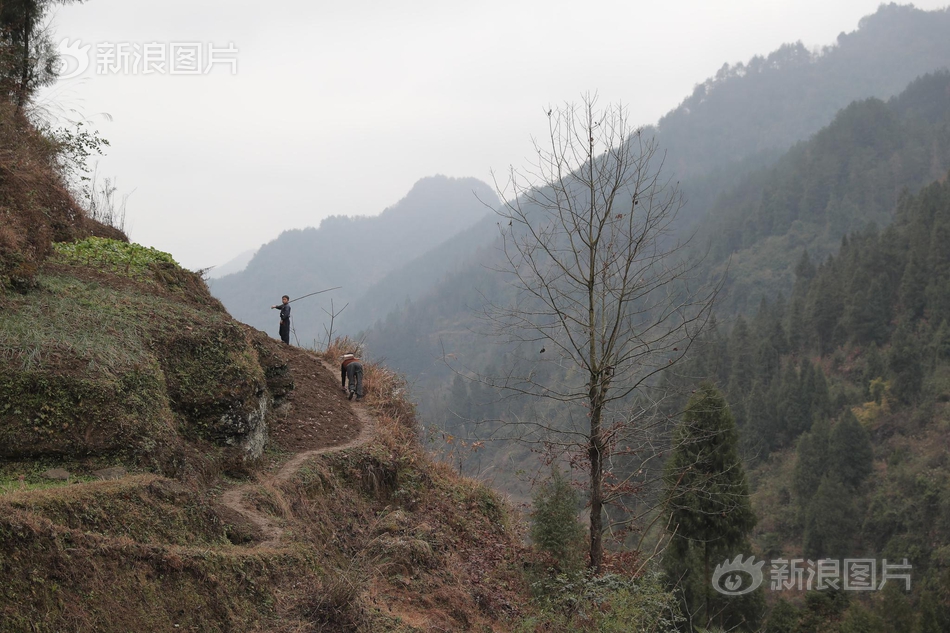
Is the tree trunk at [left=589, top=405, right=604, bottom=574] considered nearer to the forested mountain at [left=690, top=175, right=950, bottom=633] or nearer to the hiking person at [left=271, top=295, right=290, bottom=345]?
the hiking person at [left=271, top=295, right=290, bottom=345]

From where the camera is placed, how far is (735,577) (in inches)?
861

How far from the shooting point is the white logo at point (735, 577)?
20.6m

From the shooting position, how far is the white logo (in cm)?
2059

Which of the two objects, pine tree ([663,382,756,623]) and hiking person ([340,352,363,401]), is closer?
hiking person ([340,352,363,401])

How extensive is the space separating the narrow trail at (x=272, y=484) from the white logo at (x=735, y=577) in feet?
47.4

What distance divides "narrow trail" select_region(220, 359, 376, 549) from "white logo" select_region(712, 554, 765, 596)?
1446 centimetres

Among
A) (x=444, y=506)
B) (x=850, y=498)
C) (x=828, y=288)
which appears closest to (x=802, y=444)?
(x=850, y=498)

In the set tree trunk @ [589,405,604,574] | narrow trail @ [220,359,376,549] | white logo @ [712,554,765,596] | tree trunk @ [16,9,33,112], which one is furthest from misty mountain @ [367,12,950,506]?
tree trunk @ [589,405,604,574]

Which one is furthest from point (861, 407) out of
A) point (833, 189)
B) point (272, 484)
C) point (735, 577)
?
point (833, 189)

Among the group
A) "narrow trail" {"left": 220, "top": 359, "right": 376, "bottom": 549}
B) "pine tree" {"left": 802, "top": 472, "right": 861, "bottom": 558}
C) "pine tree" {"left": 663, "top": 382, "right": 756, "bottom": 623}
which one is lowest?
"pine tree" {"left": 802, "top": 472, "right": 861, "bottom": 558}

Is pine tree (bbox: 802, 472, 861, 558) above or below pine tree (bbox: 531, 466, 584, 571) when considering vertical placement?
below

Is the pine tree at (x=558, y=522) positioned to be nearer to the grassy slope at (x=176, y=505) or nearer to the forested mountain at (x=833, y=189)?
the grassy slope at (x=176, y=505)

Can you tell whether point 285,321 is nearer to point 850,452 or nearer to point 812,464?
point 812,464

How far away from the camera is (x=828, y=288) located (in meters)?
66.0
